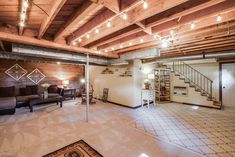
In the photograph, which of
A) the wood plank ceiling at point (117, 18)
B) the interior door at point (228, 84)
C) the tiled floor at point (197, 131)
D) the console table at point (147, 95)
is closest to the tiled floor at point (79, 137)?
the tiled floor at point (197, 131)

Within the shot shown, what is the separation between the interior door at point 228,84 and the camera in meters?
6.09

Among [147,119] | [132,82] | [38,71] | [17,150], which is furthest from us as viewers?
[38,71]

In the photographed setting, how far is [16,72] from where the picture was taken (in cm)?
667

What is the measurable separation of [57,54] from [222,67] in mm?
7480

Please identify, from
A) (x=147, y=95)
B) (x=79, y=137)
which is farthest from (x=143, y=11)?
(x=147, y=95)

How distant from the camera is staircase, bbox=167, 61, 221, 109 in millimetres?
6465

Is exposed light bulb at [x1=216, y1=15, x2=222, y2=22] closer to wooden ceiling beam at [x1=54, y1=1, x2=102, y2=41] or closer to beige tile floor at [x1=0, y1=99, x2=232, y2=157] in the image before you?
wooden ceiling beam at [x1=54, y1=1, x2=102, y2=41]

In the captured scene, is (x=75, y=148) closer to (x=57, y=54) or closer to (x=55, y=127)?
(x=55, y=127)

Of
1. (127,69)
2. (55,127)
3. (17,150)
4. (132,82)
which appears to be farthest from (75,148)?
(127,69)

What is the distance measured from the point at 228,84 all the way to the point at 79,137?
7031mm

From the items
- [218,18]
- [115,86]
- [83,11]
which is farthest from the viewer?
[115,86]

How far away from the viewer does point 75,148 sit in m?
2.69

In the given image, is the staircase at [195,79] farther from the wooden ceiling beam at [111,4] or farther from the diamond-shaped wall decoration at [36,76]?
the diamond-shaped wall decoration at [36,76]

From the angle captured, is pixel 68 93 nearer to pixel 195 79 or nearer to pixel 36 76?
pixel 36 76
